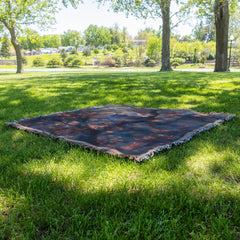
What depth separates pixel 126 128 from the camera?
322cm

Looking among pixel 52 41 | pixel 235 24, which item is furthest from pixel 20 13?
pixel 52 41

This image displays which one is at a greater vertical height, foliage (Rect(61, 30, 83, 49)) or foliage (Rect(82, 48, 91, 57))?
foliage (Rect(61, 30, 83, 49))

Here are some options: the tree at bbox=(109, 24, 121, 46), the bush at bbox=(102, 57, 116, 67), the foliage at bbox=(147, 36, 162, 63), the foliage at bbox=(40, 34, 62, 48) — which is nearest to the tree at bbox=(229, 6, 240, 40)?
the foliage at bbox=(147, 36, 162, 63)

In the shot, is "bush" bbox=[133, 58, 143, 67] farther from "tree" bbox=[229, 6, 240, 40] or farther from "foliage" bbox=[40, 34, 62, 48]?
"foliage" bbox=[40, 34, 62, 48]

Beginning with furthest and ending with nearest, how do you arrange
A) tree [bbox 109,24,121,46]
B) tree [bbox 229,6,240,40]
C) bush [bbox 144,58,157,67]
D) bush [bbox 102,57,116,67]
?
tree [bbox 109,24,121,46], bush [bbox 102,57,116,67], bush [bbox 144,58,157,67], tree [bbox 229,6,240,40]

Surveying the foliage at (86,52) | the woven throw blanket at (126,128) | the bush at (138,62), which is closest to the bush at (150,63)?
the bush at (138,62)

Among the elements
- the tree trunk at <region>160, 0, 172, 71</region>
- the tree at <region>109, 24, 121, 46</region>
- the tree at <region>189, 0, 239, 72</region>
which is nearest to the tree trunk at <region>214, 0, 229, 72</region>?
the tree at <region>189, 0, 239, 72</region>

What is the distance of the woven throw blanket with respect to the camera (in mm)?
2529

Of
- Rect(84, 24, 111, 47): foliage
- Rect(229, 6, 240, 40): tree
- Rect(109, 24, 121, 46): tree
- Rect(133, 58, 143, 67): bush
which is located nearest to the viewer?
Rect(229, 6, 240, 40): tree

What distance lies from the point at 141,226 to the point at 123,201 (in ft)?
0.89

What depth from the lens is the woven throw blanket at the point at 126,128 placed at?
2.53 meters

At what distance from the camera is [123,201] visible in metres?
Answer: 1.62

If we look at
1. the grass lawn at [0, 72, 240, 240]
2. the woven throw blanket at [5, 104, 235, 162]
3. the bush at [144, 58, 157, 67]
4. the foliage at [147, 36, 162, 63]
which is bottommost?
the grass lawn at [0, 72, 240, 240]

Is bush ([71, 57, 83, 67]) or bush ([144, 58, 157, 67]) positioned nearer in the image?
bush ([144, 58, 157, 67])
